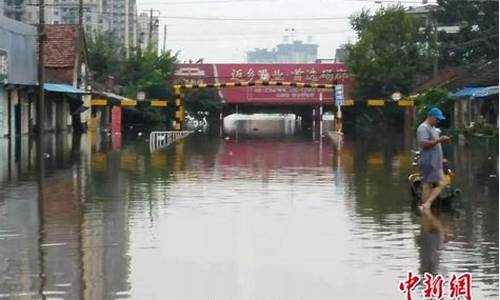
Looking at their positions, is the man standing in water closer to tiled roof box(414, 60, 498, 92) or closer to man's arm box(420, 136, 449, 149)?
man's arm box(420, 136, 449, 149)

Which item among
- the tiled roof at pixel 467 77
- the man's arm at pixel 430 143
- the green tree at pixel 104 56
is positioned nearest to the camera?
the man's arm at pixel 430 143

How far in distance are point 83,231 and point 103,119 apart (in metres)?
60.8

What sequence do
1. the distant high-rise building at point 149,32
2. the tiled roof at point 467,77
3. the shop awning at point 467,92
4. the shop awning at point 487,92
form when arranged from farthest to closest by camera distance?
the distant high-rise building at point 149,32
the tiled roof at point 467,77
the shop awning at point 467,92
the shop awning at point 487,92

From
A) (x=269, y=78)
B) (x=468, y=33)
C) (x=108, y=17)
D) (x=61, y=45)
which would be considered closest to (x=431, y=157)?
(x=61, y=45)

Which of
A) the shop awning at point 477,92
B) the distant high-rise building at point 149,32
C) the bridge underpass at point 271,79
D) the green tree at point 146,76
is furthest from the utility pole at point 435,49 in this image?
the distant high-rise building at point 149,32

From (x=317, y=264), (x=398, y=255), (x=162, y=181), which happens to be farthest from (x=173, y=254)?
(x=162, y=181)

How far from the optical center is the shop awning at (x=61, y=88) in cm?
5197

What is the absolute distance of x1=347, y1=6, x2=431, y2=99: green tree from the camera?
74.0 meters

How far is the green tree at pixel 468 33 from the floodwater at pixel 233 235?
42.8m

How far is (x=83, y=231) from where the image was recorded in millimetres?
12922

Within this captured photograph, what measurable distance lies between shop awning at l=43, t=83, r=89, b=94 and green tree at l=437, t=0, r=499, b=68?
80.1 ft

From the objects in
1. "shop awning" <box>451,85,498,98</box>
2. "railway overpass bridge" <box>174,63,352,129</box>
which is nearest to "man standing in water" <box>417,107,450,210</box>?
"shop awning" <box>451,85,498,98</box>

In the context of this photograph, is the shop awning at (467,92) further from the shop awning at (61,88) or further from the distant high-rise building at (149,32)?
the distant high-rise building at (149,32)

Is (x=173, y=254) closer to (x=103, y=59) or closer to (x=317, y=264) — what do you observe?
(x=317, y=264)
